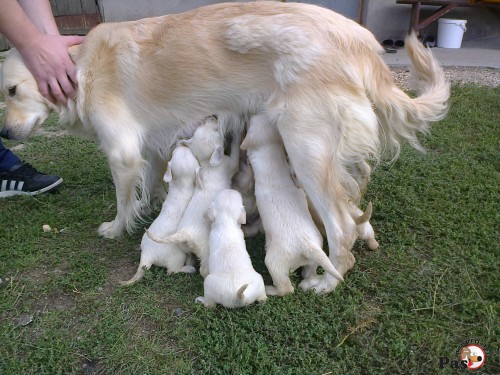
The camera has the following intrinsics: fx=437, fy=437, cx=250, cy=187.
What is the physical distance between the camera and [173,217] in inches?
101

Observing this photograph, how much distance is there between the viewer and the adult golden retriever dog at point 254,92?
7.29ft

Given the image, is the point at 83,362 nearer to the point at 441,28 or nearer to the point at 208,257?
the point at 208,257

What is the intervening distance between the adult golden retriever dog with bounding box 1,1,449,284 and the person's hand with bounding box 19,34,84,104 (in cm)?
6

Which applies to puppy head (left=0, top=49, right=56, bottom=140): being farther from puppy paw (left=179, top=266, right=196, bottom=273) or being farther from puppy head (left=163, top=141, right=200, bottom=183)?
puppy paw (left=179, top=266, right=196, bottom=273)

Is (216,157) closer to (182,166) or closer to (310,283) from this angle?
(182,166)

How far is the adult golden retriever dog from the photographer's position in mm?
2223

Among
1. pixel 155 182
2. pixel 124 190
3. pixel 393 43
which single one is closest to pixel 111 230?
pixel 124 190

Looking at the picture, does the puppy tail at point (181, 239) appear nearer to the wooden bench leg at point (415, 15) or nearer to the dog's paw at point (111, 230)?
the dog's paw at point (111, 230)

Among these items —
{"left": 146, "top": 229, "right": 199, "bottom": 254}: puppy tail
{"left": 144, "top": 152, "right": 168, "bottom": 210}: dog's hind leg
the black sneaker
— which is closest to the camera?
{"left": 146, "top": 229, "right": 199, "bottom": 254}: puppy tail

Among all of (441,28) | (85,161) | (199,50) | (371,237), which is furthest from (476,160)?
(441,28)

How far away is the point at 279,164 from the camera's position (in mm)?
2438

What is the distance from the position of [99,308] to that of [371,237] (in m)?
1.55

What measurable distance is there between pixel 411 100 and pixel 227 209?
1188mm

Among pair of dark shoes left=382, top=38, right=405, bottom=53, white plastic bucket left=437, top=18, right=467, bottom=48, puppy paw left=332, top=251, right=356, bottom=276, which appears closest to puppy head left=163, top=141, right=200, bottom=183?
puppy paw left=332, top=251, right=356, bottom=276
